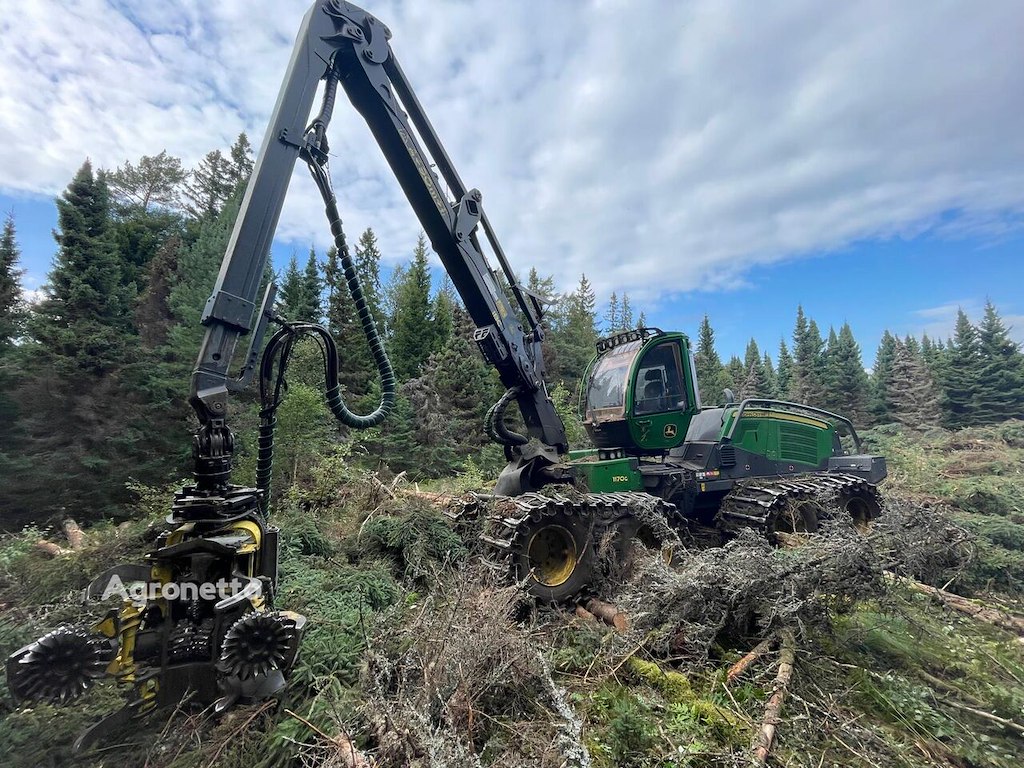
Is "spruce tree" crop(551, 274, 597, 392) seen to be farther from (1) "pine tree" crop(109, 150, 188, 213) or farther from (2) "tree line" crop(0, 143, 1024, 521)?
(1) "pine tree" crop(109, 150, 188, 213)

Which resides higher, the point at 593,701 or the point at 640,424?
the point at 640,424

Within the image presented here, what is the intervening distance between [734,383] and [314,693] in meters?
51.0

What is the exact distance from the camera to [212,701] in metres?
2.51

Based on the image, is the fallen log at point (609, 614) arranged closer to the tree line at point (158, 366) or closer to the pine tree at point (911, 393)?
the tree line at point (158, 366)

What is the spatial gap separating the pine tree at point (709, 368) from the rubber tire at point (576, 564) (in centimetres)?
3577

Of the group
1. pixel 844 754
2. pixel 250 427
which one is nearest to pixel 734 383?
pixel 250 427

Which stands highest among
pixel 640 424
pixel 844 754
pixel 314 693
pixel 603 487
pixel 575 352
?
pixel 575 352

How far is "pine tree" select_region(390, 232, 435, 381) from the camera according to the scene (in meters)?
22.9

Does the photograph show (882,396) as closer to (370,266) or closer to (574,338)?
(574,338)

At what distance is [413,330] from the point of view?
23938 millimetres

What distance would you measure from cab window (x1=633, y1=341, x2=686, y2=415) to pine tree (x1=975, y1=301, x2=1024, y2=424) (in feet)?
115

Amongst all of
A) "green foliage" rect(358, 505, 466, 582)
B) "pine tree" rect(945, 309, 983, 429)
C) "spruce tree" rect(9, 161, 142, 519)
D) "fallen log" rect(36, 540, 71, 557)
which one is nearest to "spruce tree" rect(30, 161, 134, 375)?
"spruce tree" rect(9, 161, 142, 519)

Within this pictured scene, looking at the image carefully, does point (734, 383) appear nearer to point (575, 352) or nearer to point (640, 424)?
point (575, 352)

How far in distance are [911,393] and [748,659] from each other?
40.8m
